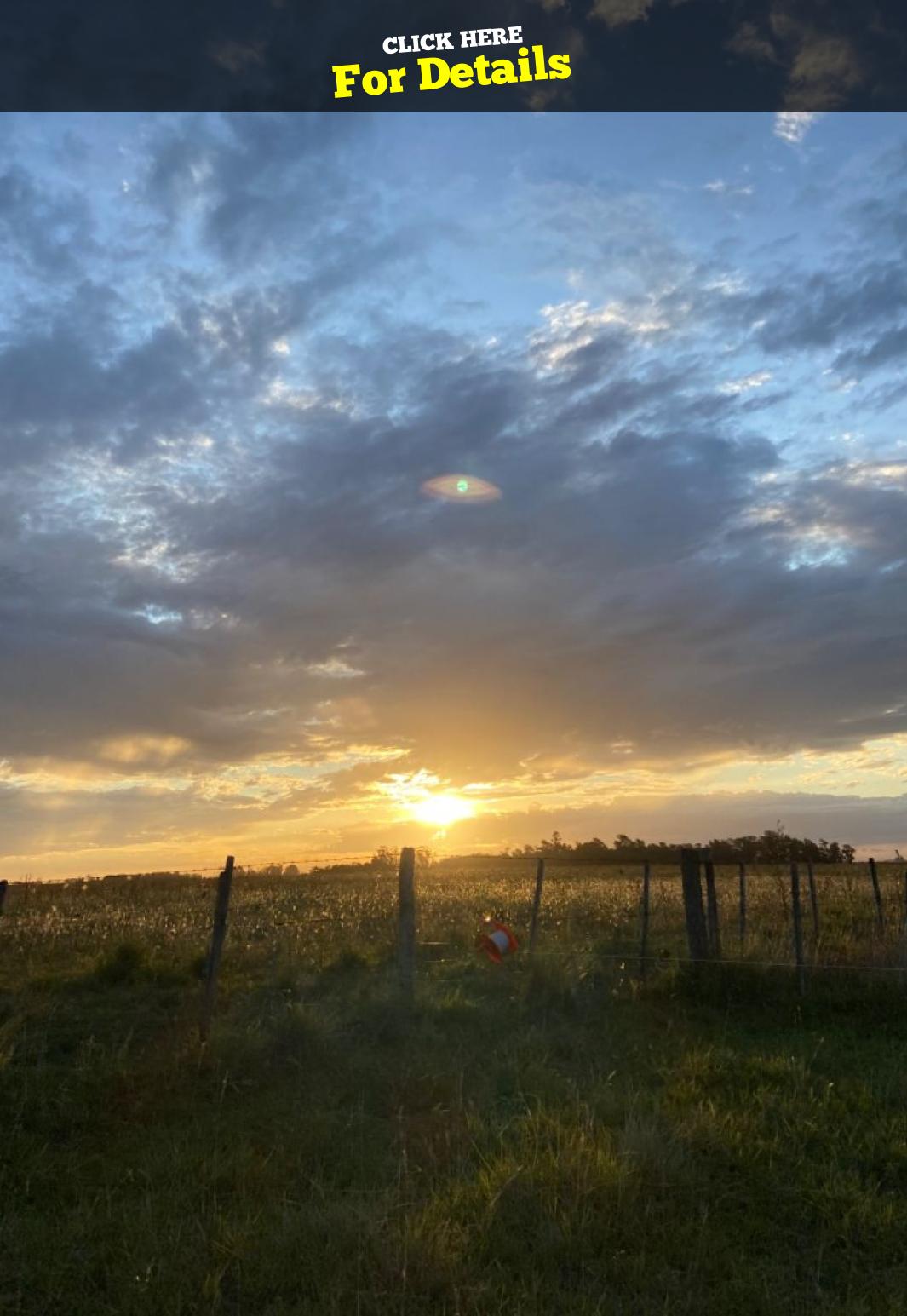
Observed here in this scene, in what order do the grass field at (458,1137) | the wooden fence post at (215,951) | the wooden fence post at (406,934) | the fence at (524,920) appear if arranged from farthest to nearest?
the fence at (524,920), the wooden fence post at (406,934), the wooden fence post at (215,951), the grass field at (458,1137)

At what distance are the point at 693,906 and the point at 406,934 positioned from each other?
5057 millimetres

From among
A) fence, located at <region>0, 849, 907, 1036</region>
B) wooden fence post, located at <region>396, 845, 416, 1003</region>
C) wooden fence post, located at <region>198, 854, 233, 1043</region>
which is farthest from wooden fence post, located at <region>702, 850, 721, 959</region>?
wooden fence post, located at <region>198, 854, 233, 1043</region>

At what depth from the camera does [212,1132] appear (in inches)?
309

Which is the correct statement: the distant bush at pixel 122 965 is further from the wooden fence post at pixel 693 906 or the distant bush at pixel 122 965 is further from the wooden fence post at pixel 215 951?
the wooden fence post at pixel 693 906

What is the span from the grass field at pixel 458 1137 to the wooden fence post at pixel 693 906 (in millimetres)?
575

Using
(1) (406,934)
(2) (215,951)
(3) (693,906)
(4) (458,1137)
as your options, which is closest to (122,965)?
(2) (215,951)

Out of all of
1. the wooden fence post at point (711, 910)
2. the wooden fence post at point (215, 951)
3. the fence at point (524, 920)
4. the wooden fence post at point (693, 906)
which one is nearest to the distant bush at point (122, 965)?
the fence at point (524, 920)

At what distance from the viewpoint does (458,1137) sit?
7402 millimetres

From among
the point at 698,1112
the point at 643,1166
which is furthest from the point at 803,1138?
the point at 643,1166

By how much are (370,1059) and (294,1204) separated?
343 centimetres

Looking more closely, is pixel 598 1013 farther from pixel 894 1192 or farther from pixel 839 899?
pixel 839 899

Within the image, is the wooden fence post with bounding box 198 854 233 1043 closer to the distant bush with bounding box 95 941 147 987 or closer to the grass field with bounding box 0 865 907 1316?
the grass field with bounding box 0 865 907 1316

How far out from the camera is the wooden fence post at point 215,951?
10602 millimetres

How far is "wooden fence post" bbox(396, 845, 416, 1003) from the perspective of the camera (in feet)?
39.0
